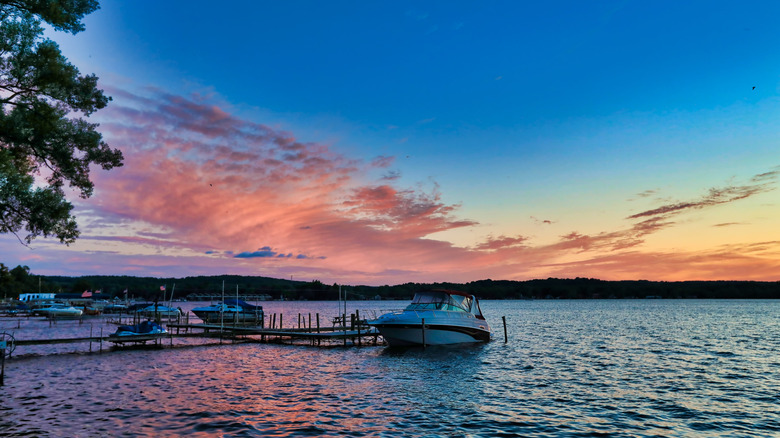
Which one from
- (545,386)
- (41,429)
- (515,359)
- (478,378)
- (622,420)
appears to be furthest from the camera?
(515,359)

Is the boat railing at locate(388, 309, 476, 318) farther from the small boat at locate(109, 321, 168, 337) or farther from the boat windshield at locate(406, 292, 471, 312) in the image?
the small boat at locate(109, 321, 168, 337)

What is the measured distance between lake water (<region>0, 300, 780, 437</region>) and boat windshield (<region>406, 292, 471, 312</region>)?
314 cm

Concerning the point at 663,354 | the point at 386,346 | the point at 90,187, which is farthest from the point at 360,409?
the point at 663,354

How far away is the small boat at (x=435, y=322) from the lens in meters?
32.2

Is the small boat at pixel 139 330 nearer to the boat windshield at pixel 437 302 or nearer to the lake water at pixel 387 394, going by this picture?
the lake water at pixel 387 394

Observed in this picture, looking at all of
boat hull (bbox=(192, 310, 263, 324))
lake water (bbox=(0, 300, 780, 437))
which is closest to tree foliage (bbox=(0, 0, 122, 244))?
lake water (bbox=(0, 300, 780, 437))

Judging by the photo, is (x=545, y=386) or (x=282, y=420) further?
(x=545, y=386)

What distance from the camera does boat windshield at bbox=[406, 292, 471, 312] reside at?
34250 millimetres

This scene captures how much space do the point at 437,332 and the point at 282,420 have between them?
19.8 meters

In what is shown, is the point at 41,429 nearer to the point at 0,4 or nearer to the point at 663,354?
the point at 0,4

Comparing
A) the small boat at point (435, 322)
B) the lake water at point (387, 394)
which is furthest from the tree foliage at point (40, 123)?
the small boat at point (435, 322)

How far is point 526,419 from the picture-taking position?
15.6 metres

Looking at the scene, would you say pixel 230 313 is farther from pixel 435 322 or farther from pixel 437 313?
pixel 435 322

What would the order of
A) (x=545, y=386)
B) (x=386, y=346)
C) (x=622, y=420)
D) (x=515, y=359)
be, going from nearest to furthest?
(x=622, y=420) → (x=545, y=386) → (x=515, y=359) → (x=386, y=346)
